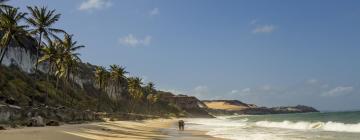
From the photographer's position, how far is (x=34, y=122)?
110 ft

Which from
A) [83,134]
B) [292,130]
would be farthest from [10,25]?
[292,130]

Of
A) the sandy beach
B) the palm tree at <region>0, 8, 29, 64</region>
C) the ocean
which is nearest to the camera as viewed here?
the sandy beach

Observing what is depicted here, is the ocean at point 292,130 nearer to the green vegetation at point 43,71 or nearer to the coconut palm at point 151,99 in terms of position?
the green vegetation at point 43,71

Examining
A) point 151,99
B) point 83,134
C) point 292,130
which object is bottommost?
point 292,130

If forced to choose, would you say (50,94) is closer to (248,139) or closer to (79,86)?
(79,86)

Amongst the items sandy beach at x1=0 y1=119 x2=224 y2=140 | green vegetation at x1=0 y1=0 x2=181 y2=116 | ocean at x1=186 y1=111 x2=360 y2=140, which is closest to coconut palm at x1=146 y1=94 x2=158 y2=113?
green vegetation at x1=0 y1=0 x2=181 y2=116

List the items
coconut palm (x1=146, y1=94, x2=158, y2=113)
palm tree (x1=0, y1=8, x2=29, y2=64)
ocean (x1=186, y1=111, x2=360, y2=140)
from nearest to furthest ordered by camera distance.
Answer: ocean (x1=186, y1=111, x2=360, y2=140) → palm tree (x1=0, y1=8, x2=29, y2=64) → coconut palm (x1=146, y1=94, x2=158, y2=113)

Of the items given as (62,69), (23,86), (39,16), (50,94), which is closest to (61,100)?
(50,94)

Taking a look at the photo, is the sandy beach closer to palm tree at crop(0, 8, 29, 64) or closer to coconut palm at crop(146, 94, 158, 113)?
palm tree at crop(0, 8, 29, 64)

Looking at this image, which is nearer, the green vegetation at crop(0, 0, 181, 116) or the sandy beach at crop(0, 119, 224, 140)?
the sandy beach at crop(0, 119, 224, 140)

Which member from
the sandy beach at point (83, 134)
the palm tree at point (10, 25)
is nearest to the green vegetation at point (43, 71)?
the palm tree at point (10, 25)

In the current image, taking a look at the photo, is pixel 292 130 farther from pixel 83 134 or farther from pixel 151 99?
pixel 151 99

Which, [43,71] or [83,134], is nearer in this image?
[83,134]

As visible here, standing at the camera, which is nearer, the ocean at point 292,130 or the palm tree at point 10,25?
the ocean at point 292,130
